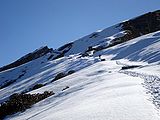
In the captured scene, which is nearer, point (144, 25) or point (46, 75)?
point (46, 75)

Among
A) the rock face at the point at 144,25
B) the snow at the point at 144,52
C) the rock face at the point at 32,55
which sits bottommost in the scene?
the snow at the point at 144,52

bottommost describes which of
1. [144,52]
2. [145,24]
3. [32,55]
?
[144,52]

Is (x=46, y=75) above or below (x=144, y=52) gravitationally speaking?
above

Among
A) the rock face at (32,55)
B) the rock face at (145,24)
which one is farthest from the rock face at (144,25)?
the rock face at (32,55)

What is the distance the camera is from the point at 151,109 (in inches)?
470

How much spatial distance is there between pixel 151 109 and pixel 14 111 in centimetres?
1497

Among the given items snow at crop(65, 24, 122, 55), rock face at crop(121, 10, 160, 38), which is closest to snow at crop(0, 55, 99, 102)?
snow at crop(65, 24, 122, 55)

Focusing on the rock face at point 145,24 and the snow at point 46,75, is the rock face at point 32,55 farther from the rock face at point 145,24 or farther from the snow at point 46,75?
the snow at point 46,75

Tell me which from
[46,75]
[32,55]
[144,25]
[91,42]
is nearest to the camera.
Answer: [46,75]

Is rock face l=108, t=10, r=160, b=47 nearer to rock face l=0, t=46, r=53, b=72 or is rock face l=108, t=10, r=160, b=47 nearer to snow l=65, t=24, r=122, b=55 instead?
snow l=65, t=24, r=122, b=55

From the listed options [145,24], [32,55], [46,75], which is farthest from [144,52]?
[32,55]

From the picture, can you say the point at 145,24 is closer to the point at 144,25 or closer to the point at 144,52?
the point at 144,25

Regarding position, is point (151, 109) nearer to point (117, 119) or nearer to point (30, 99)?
point (117, 119)

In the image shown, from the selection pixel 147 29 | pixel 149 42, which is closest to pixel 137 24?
pixel 147 29
